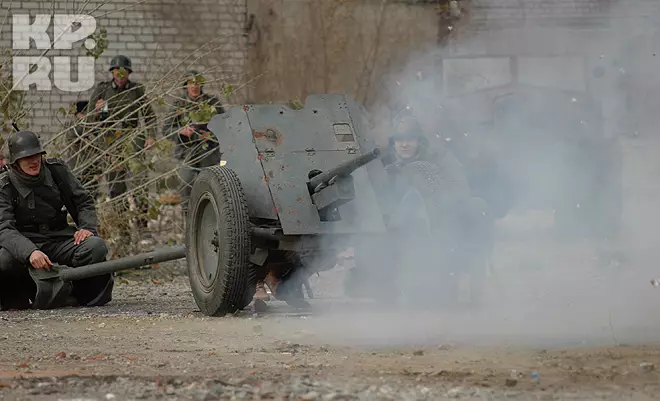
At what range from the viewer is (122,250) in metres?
13.4

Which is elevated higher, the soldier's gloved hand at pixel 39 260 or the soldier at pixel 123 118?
the soldier at pixel 123 118

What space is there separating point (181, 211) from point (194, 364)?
7551 mm

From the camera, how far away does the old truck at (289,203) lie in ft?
29.1

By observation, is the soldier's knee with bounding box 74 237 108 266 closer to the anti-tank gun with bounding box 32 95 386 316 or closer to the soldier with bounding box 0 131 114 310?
the soldier with bounding box 0 131 114 310

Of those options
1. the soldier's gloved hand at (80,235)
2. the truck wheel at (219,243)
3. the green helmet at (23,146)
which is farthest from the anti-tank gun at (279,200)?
the green helmet at (23,146)

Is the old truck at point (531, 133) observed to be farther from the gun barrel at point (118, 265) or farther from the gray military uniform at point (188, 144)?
the gray military uniform at point (188, 144)

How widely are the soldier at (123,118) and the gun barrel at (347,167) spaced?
3751mm

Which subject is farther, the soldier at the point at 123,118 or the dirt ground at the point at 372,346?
the soldier at the point at 123,118

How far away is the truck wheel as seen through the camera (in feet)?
28.7

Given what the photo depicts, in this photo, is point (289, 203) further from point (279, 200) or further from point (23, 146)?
point (23, 146)

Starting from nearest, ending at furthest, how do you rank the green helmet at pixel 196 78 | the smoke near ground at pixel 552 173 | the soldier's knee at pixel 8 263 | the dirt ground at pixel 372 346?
1. the dirt ground at pixel 372 346
2. the smoke near ground at pixel 552 173
3. the soldier's knee at pixel 8 263
4. the green helmet at pixel 196 78

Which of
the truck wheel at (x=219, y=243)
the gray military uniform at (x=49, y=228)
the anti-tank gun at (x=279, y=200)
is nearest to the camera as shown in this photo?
the truck wheel at (x=219, y=243)

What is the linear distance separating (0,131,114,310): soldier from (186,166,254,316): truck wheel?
1279 mm

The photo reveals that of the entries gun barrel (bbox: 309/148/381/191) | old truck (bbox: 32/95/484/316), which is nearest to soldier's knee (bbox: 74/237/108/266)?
old truck (bbox: 32/95/484/316)
